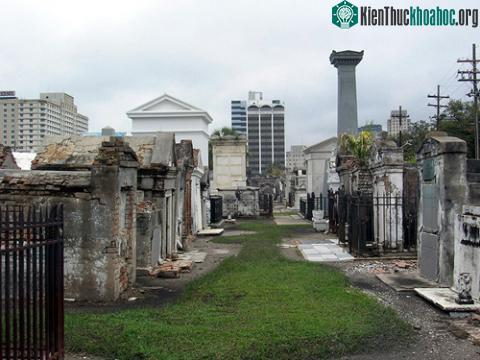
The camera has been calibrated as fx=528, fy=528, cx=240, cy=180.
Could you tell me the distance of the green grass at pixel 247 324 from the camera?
6684 mm

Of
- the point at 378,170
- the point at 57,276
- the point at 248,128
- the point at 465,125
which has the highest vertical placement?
the point at 248,128

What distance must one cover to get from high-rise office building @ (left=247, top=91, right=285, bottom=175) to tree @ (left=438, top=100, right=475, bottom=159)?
108936 millimetres

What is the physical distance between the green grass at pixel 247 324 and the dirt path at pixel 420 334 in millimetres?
256

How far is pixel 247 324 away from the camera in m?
7.84

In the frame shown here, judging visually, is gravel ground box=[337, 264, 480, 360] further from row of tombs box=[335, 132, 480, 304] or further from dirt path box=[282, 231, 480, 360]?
row of tombs box=[335, 132, 480, 304]

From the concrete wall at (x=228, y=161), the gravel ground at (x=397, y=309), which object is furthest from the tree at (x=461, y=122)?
the gravel ground at (x=397, y=309)

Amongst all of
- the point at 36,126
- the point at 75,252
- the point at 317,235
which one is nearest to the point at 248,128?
the point at 36,126

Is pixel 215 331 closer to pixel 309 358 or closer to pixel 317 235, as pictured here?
pixel 309 358

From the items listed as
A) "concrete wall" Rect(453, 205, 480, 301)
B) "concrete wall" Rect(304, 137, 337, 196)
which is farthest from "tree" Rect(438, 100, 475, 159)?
"concrete wall" Rect(453, 205, 480, 301)

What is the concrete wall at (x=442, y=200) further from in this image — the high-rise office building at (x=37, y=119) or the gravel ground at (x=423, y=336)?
the high-rise office building at (x=37, y=119)

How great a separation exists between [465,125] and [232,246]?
28723mm

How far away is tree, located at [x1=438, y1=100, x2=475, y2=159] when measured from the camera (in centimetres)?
4025

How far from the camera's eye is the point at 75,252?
991cm

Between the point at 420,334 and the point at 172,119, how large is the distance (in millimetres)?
32610
